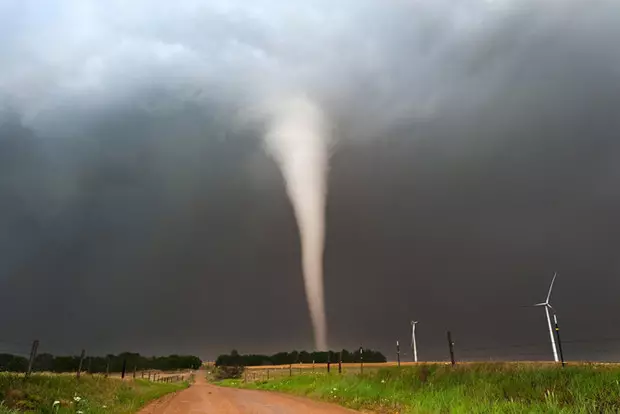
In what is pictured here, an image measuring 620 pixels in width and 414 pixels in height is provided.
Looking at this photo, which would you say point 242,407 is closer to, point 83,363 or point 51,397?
point 51,397

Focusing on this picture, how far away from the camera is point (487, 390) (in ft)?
56.5

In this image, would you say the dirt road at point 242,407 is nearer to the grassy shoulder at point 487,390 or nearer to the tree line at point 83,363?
the grassy shoulder at point 487,390

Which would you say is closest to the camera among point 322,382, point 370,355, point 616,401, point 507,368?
point 616,401

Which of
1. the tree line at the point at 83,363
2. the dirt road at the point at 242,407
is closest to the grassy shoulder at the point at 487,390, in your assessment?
the dirt road at the point at 242,407

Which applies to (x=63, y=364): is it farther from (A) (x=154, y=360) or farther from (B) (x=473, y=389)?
(B) (x=473, y=389)

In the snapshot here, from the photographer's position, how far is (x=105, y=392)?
974 inches

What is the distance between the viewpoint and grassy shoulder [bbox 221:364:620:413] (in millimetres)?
13125

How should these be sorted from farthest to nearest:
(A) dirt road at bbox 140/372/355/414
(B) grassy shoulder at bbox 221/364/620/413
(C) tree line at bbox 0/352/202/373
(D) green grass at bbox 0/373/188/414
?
(C) tree line at bbox 0/352/202/373
(A) dirt road at bbox 140/372/355/414
(D) green grass at bbox 0/373/188/414
(B) grassy shoulder at bbox 221/364/620/413

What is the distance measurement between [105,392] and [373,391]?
15781mm

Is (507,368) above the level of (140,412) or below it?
above

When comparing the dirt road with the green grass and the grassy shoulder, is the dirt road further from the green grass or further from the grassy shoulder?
the grassy shoulder

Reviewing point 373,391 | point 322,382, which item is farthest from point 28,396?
point 322,382

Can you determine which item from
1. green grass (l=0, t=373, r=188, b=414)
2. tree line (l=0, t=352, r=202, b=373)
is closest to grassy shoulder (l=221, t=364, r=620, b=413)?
green grass (l=0, t=373, r=188, b=414)

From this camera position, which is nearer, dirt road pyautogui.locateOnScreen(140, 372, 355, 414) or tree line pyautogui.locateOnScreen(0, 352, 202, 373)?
dirt road pyautogui.locateOnScreen(140, 372, 355, 414)
